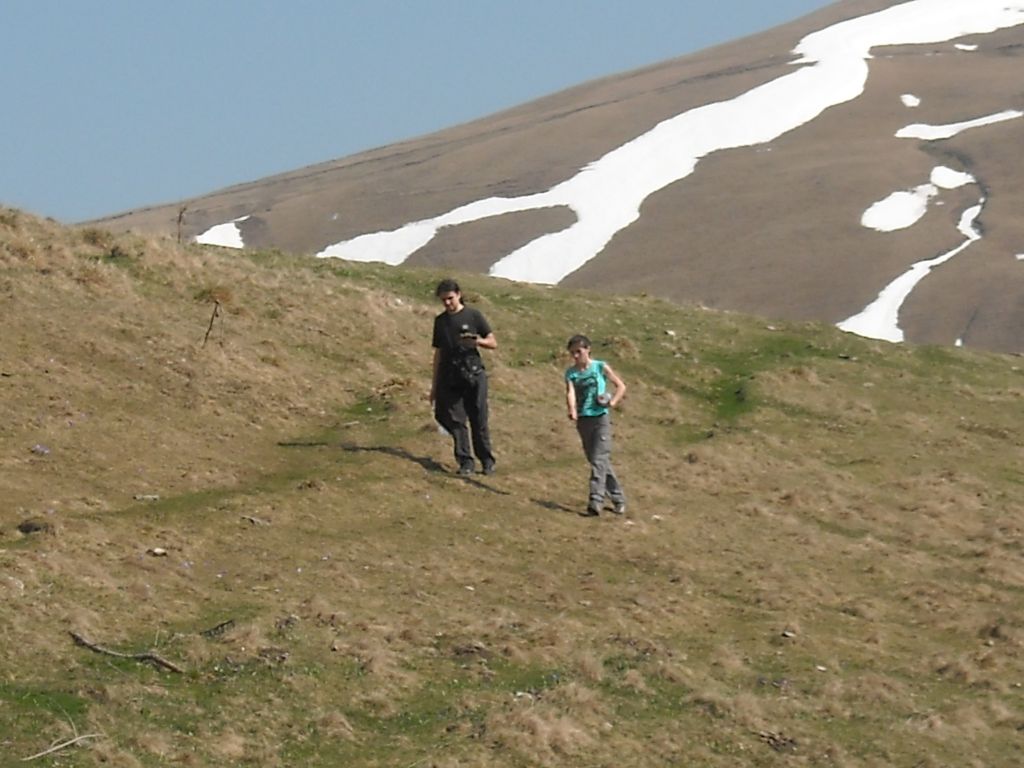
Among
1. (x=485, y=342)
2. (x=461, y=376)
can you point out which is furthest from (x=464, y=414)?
(x=485, y=342)

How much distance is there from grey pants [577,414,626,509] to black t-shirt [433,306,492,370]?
1467mm

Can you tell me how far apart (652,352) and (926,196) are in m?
83.1

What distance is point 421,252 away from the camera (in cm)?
10388

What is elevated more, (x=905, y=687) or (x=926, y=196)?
(x=905, y=687)

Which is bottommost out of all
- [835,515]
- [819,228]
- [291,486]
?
[819,228]

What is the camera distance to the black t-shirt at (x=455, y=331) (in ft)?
Answer: 58.4

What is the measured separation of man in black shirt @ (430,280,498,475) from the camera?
1778 cm

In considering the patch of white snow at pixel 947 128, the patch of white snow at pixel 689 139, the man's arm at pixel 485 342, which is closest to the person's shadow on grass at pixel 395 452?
the man's arm at pixel 485 342

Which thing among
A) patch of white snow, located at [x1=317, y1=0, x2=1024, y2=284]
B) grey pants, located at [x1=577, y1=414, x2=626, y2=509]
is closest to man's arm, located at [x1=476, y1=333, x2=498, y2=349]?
grey pants, located at [x1=577, y1=414, x2=626, y2=509]

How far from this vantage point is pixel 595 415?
17672 millimetres

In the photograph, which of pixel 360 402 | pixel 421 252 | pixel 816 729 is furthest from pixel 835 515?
pixel 421 252

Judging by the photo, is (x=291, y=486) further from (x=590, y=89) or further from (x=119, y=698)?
(x=590, y=89)

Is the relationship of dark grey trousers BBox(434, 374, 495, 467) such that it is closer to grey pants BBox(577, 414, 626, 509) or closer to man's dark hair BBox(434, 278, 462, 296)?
man's dark hair BBox(434, 278, 462, 296)

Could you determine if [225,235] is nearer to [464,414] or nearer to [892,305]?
[892,305]
